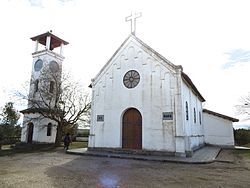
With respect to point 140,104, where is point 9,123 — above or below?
below

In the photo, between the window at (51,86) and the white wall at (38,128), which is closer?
the window at (51,86)

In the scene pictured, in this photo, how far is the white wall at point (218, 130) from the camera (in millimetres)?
21391

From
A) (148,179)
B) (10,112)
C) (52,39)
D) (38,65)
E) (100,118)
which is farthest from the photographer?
(10,112)

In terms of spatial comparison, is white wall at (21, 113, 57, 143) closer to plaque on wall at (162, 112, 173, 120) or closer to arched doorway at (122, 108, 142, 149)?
arched doorway at (122, 108, 142, 149)

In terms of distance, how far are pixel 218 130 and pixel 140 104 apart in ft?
41.9

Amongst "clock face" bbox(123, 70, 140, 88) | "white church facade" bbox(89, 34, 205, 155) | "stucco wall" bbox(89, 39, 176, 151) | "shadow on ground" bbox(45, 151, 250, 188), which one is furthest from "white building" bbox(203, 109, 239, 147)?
"shadow on ground" bbox(45, 151, 250, 188)

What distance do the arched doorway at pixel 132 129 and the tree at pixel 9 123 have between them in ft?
55.4

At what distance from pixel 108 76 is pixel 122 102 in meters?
2.56

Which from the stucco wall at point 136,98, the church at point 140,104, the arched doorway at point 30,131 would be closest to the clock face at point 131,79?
the church at point 140,104

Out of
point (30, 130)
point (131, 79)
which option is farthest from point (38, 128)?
point (131, 79)

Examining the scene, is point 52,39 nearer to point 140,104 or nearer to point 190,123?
point 140,104

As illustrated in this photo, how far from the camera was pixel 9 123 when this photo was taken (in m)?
25.4

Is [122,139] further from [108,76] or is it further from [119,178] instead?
[119,178]

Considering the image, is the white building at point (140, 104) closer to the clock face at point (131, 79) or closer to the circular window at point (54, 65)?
the clock face at point (131, 79)
